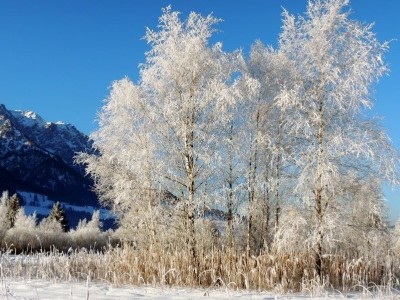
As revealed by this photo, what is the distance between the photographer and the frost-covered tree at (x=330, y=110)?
12664 millimetres

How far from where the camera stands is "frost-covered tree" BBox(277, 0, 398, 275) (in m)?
12.7

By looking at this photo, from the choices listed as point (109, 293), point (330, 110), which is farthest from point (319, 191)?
point (109, 293)

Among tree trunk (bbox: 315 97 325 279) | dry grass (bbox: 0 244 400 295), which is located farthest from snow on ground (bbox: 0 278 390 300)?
tree trunk (bbox: 315 97 325 279)

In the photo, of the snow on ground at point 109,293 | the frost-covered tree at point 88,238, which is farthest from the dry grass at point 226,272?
the frost-covered tree at point 88,238

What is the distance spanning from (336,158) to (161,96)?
5191 millimetres

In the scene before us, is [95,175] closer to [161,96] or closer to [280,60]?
[161,96]

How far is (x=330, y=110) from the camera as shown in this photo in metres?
13.4

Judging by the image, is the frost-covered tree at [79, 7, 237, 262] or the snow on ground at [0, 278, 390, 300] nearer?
the snow on ground at [0, 278, 390, 300]

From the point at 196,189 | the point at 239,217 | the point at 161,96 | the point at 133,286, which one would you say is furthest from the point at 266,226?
the point at 133,286

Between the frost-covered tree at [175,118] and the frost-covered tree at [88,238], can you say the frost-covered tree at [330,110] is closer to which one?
the frost-covered tree at [175,118]

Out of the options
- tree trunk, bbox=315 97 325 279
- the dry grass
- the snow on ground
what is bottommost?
the snow on ground

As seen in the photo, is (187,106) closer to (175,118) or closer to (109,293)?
(175,118)

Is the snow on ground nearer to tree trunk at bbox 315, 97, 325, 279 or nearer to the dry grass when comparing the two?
the dry grass

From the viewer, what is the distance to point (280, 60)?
1762cm
